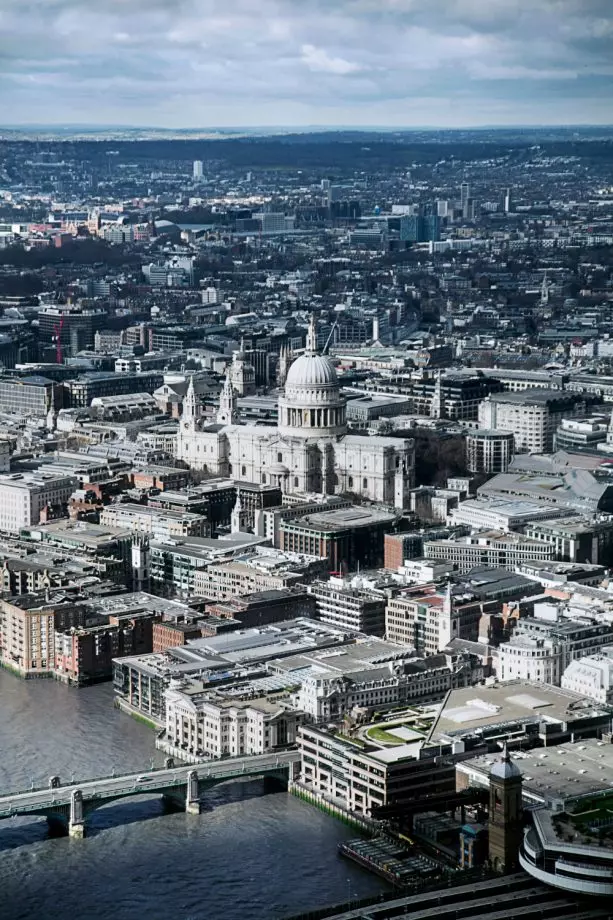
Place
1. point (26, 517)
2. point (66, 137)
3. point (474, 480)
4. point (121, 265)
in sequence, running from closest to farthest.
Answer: point (26, 517)
point (474, 480)
point (121, 265)
point (66, 137)

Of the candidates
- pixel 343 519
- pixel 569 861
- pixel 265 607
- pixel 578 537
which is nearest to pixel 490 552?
pixel 578 537

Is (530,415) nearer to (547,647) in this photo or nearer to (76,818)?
(547,647)

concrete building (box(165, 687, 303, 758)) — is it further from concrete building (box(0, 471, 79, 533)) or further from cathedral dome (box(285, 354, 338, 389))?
cathedral dome (box(285, 354, 338, 389))

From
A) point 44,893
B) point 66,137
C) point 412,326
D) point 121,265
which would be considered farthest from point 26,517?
point 66,137

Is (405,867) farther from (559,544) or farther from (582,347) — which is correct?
(582,347)

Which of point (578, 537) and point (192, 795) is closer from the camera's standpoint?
point (192, 795)

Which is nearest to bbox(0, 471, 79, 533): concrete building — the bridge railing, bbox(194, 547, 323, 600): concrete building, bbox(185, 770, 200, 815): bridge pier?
bbox(194, 547, 323, 600): concrete building

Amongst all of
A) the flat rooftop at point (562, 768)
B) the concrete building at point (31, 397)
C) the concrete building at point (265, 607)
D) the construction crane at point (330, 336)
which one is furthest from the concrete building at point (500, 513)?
the construction crane at point (330, 336)
